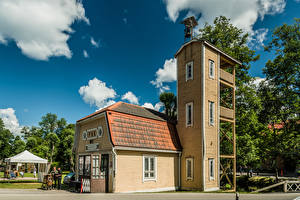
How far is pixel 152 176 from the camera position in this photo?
16125 mm

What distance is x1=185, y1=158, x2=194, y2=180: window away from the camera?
17016 millimetres

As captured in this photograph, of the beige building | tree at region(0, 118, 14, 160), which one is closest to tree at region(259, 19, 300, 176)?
the beige building

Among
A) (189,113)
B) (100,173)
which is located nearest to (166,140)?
(189,113)

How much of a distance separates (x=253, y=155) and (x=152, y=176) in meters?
10.8

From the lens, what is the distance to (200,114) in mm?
17266

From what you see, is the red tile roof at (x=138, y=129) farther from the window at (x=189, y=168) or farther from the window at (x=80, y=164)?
the window at (x=80, y=164)

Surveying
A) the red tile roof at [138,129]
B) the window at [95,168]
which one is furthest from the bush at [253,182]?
the window at [95,168]

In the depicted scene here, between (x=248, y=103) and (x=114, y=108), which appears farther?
(x=248, y=103)

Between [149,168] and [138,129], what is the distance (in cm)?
273

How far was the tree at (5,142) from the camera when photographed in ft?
183

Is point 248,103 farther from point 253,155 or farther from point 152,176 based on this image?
point 152,176

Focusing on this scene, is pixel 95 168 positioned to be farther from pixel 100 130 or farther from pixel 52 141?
pixel 52 141

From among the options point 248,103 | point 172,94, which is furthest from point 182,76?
point 172,94

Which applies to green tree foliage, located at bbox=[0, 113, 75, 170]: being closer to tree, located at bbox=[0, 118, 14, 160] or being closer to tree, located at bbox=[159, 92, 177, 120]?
tree, located at bbox=[0, 118, 14, 160]
